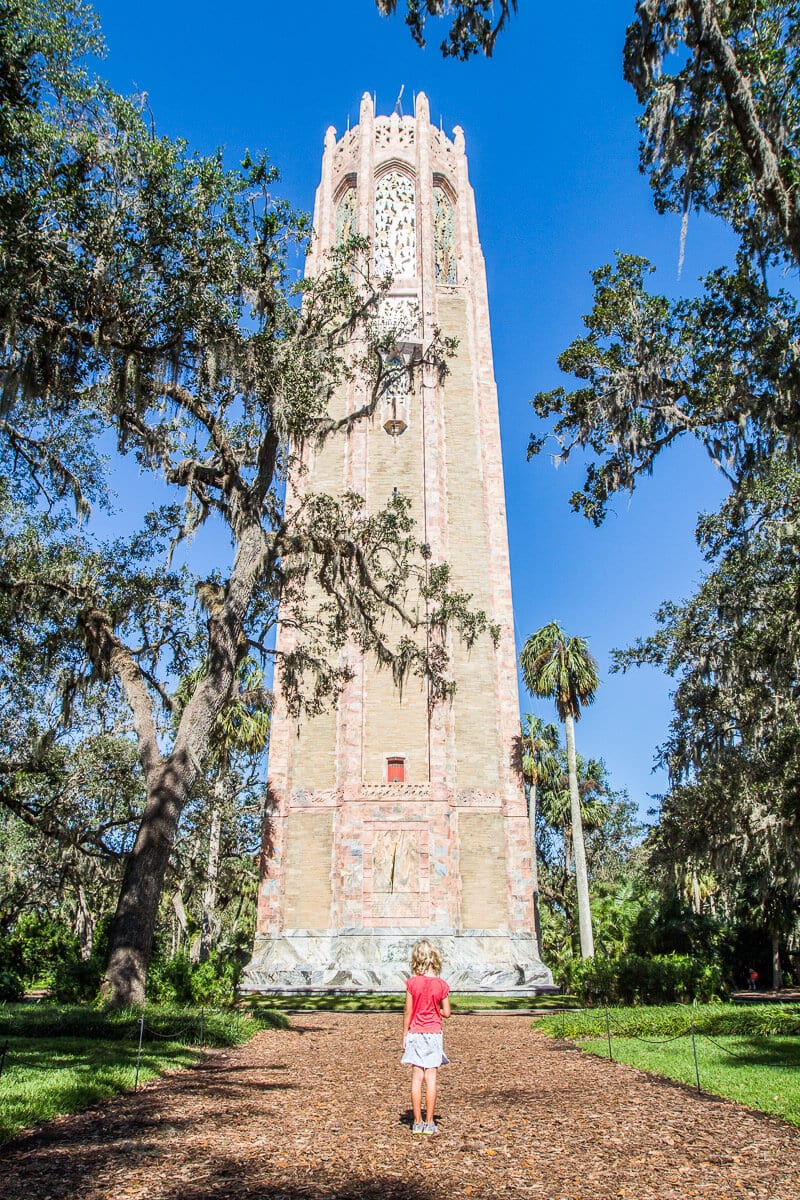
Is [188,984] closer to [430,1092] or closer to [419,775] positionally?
[430,1092]

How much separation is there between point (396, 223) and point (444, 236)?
244cm

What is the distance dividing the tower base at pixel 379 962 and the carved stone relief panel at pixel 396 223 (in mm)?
26189

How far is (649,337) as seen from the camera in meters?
13.7

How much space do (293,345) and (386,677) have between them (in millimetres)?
15020

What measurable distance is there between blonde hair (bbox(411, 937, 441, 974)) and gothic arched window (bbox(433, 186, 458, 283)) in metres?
33.2

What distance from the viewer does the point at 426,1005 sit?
680 centimetres

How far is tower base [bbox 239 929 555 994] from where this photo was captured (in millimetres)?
A: 23094

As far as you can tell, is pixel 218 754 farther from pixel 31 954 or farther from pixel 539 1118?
pixel 539 1118

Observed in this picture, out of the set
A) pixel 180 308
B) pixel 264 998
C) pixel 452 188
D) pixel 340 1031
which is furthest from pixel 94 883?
pixel 452 188

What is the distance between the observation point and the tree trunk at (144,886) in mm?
12086

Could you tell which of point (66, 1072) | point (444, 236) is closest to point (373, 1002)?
point (66, 1072)

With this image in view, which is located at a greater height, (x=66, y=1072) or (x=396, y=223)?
(x=396, y=223)

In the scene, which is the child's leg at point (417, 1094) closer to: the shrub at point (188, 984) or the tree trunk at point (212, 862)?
the shrub at point (188, 984)

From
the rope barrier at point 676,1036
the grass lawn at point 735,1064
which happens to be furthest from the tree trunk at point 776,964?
the grass lawn at point 735,1064
